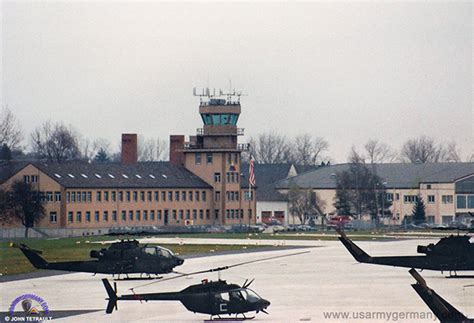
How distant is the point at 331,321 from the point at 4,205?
280ft

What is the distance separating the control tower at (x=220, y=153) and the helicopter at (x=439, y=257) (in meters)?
96.4

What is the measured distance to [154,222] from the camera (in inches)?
5177

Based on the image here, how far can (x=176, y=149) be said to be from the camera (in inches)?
6688

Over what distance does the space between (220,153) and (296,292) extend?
10617 cm

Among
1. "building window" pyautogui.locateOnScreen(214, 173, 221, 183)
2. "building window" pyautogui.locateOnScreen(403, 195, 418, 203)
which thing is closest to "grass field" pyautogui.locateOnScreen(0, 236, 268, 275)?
"building window" pyautogui.locateOnScreen(214, 173, 221, 183)

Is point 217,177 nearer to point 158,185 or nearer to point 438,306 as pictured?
point 158,185

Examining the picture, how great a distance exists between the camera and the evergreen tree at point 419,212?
154m

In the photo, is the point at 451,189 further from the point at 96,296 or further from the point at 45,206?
the point at 96,296

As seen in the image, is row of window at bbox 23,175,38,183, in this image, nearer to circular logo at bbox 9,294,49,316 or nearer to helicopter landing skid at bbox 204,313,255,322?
circular logo at bbox 9,294,49,316

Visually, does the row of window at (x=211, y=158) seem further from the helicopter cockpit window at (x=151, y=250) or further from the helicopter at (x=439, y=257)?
the helicopter at (x=439, y=257)

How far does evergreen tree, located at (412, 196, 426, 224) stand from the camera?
153500 mm

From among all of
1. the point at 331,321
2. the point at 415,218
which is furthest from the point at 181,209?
the point at 331,321

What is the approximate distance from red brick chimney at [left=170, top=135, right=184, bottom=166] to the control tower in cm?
128

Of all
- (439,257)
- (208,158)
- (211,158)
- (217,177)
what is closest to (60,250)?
(439,257)
